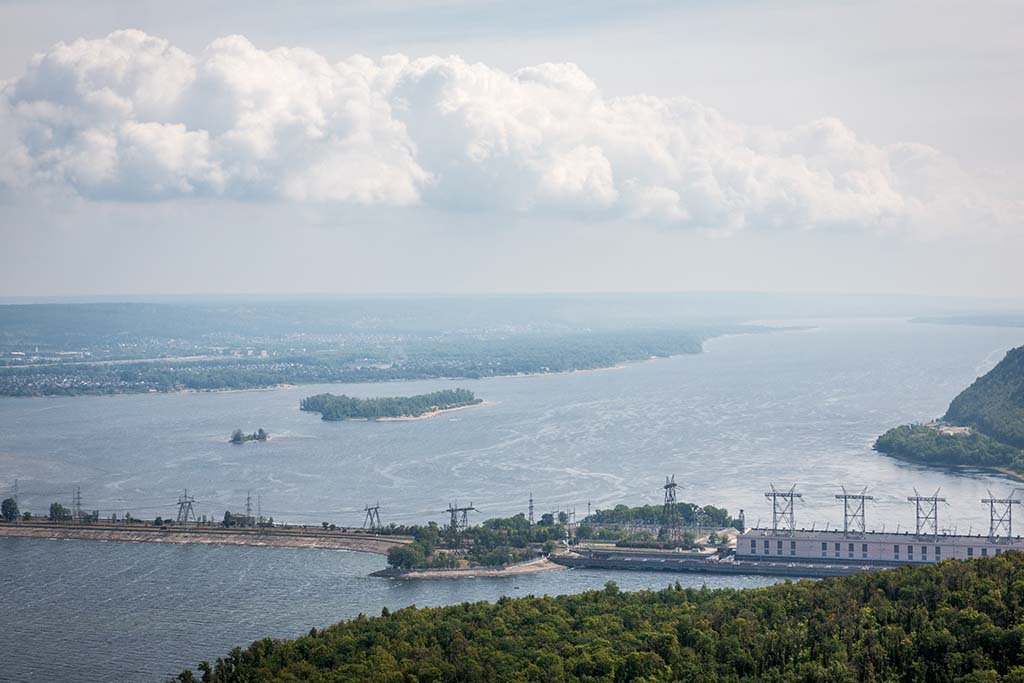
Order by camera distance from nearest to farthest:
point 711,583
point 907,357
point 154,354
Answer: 1. point 711,583
2. point 907,357
3. point 154,354

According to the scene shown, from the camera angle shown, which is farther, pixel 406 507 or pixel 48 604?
pixel 406 507

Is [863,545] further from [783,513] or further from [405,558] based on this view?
[405,558]

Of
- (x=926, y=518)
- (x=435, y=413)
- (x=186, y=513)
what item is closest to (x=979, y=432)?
(x=926, y=518)

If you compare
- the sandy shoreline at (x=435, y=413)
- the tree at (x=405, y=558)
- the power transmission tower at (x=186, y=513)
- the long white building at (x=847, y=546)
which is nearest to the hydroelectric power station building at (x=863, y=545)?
the long white building at (x=847, y=546)

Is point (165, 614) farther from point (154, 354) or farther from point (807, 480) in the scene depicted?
point (154, 354)

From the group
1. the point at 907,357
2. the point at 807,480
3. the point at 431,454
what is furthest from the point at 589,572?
the point at 907,357

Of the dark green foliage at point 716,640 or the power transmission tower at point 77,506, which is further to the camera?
the power transmission tower at point 77,506

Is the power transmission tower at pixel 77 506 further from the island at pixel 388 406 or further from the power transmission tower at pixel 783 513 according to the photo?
the island at pixel 388 406
